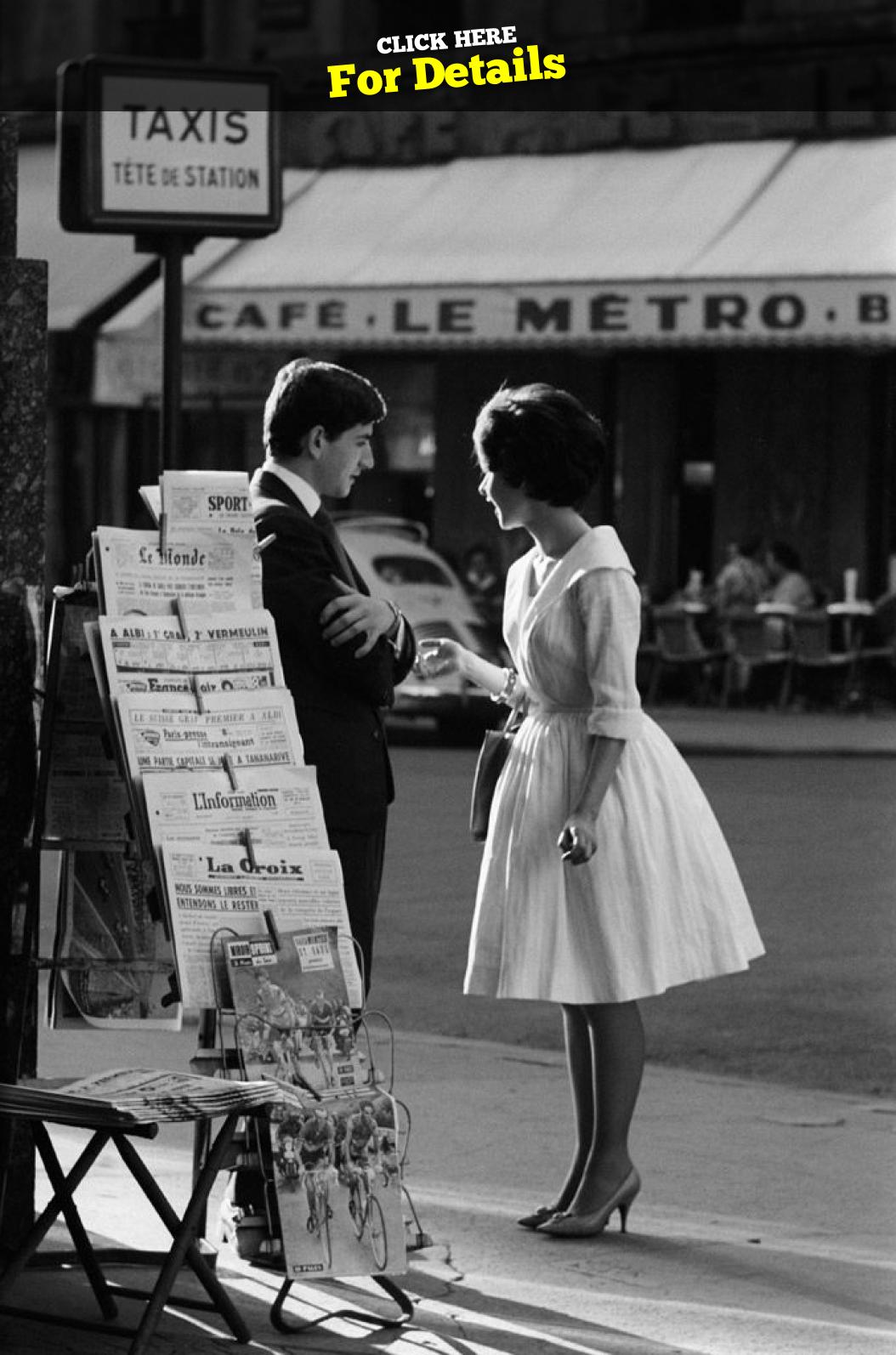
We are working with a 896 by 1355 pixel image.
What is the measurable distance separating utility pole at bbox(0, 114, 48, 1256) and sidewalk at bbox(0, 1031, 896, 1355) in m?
0.28

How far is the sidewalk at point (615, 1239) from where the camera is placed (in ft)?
15.6

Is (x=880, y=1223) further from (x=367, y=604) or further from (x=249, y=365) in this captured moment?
(x=249, y=365)

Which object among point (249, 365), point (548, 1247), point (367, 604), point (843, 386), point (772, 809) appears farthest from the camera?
point (249, 365)

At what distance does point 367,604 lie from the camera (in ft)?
16.8

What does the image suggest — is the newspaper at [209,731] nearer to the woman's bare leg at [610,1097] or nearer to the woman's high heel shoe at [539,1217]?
the woman's bare leg at [610,1097]

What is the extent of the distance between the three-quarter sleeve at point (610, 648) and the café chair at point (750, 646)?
16685 mm

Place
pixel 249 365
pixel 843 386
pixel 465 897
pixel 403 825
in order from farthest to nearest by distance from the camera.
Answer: pixel 249 365 < pixel 843 386 < pixel 403 825 < pixel 465 897

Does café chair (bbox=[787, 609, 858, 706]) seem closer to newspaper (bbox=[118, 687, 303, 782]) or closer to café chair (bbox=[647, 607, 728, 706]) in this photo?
café chair (bbox=[647, 607, 728, 706])

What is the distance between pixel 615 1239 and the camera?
5.58 meters

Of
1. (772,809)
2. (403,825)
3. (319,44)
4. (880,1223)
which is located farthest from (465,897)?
(319,44)

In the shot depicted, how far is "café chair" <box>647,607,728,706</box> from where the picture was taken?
73.9 feet

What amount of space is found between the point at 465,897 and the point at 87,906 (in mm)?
6661

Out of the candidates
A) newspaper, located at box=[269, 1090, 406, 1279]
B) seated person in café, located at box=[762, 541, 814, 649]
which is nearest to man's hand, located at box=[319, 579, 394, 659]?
newspaper, located at box=[269, 1090, 406, 1279]

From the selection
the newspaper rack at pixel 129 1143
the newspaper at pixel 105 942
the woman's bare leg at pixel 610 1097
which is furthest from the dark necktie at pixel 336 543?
the woman's bare leg at pixel 610 1097
